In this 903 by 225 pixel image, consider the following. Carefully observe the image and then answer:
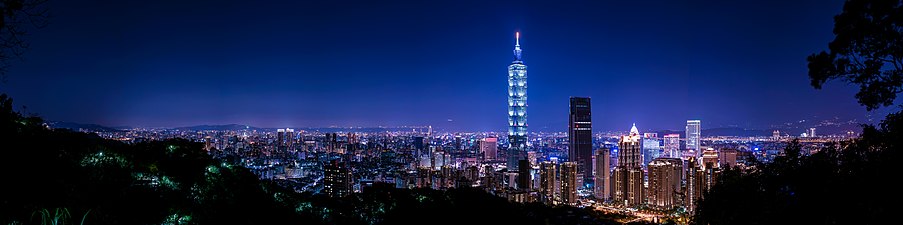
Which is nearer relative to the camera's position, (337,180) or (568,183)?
(337,180)

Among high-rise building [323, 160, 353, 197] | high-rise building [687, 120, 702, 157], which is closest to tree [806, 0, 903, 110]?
high-rise building [323, 160, 353, 197]

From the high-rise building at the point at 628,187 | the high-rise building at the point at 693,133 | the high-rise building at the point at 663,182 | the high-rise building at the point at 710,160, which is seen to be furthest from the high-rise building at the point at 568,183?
the high-rise building at the point at 693,133

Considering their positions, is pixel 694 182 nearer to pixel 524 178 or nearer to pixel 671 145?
pixel 524 178

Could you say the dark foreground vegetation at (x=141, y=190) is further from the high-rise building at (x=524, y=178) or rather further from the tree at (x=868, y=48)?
the high-rise building at (x=524, y=178)

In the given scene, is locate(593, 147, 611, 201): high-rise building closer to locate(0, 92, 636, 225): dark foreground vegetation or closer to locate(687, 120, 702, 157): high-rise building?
locate(687, 120, 702, 157): high-rise building

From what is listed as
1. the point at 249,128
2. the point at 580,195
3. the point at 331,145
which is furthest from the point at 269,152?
the point at 580,195

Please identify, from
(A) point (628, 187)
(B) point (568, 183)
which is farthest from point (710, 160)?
(B) point (568, 183)
